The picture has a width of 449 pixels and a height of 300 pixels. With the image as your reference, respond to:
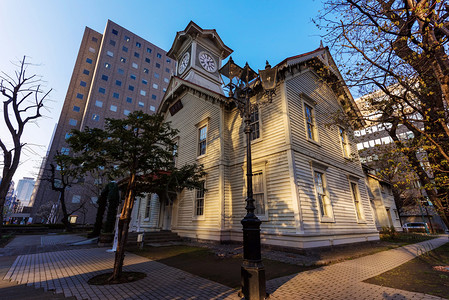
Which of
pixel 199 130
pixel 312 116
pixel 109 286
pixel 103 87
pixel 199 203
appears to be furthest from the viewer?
pixel 103 87

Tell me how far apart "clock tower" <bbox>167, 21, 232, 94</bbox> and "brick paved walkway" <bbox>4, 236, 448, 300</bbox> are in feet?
49.8

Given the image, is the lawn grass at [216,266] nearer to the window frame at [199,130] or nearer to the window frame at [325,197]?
the window frame at [325,197]

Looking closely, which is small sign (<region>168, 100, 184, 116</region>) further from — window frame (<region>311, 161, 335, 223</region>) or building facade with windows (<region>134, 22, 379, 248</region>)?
window frame (<region>311, 161, 335, 223</region>)

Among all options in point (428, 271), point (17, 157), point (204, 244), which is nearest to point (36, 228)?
point (17, 157)

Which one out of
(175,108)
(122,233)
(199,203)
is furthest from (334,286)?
(175,108)

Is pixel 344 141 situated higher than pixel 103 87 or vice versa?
pixel 103 87

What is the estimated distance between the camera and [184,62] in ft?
67.2

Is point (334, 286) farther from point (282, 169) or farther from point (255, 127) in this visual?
point (255, 127)

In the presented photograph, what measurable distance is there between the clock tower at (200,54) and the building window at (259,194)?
36.0ft

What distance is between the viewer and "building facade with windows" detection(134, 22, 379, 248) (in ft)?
31.4

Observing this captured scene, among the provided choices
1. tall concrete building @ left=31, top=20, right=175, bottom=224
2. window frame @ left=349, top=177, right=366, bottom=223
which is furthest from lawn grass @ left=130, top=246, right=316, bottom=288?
tall concrete building @ left=31, top=20, right=175, bottom=224

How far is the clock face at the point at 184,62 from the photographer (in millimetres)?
19780

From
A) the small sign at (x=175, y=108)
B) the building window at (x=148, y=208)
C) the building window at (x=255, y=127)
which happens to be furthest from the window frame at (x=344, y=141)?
the building window at (x=148, y=208)

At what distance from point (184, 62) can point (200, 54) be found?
1999 mm
